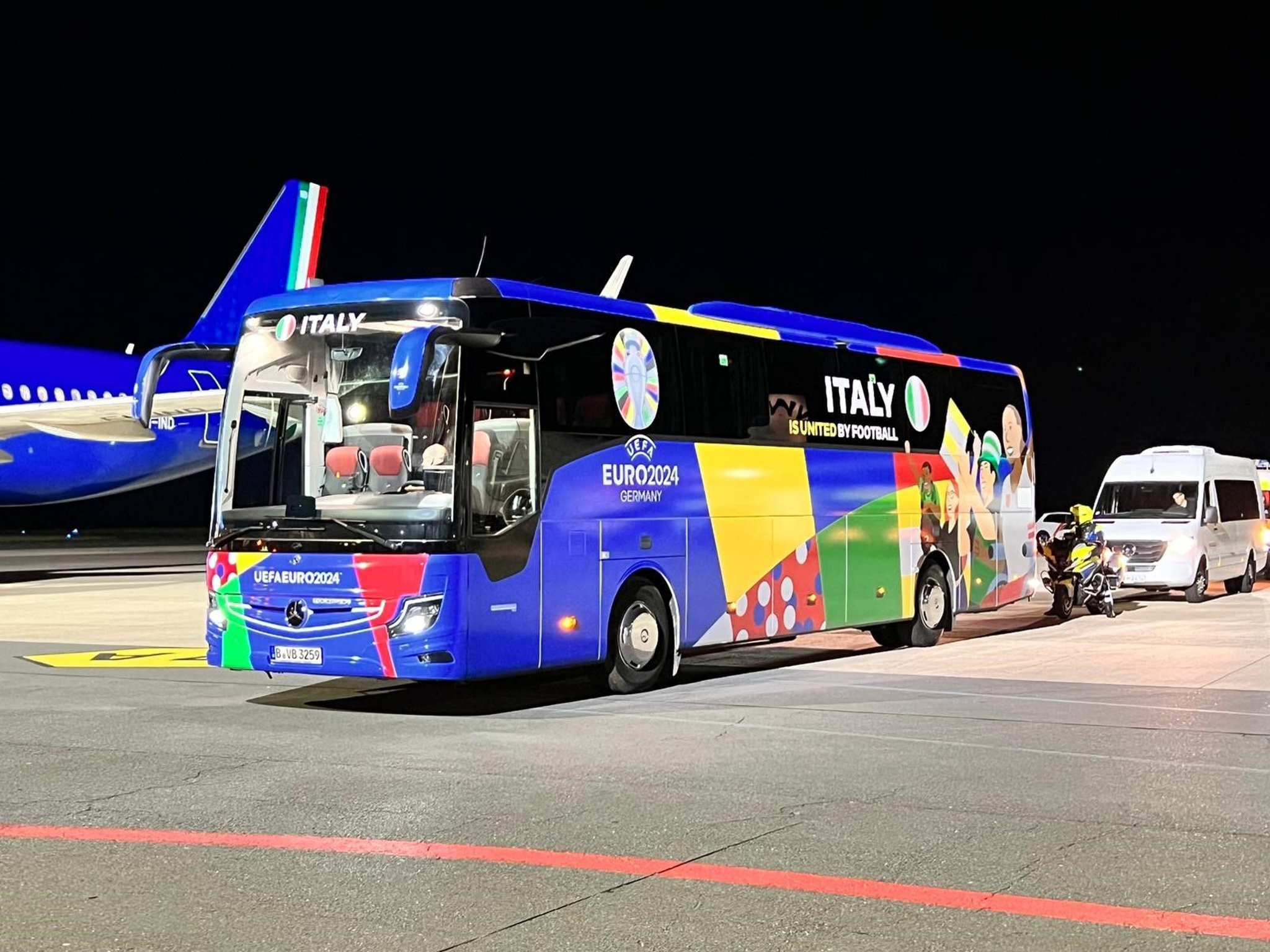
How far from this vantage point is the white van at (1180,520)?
81.8ft

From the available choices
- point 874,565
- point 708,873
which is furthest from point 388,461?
point 874,565

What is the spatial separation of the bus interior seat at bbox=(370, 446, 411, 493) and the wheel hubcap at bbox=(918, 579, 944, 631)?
7.60 meters

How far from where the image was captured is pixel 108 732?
10570 mm

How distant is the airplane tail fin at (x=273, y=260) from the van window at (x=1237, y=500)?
2150 cm

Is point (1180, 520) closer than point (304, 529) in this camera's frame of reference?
No

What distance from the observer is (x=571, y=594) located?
12203 millimetres

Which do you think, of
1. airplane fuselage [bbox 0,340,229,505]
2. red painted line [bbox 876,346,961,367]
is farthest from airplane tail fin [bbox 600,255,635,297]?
airplane fuselage [bbox 0,340,229,505]

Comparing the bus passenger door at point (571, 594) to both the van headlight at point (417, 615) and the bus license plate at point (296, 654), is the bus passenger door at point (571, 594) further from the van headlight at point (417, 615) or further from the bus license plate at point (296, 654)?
the bus license plate at point (296, 654)

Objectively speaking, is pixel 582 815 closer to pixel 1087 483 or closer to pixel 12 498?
pixel 12 498

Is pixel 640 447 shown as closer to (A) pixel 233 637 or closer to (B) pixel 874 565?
(A) pixel 233 637

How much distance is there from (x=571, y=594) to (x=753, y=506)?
2817 millimetres

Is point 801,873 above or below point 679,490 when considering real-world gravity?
below

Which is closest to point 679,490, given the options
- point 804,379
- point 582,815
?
point 804,379

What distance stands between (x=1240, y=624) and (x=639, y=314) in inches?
412
